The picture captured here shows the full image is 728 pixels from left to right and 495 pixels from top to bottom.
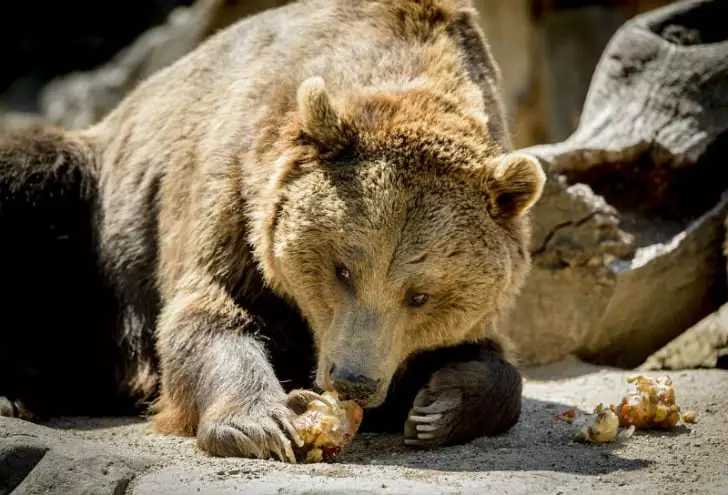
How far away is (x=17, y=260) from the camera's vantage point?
5.84m

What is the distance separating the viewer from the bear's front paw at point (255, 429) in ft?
13.3

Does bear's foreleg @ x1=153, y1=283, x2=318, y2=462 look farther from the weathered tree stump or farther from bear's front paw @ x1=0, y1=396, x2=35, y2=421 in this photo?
the weathered tree stump

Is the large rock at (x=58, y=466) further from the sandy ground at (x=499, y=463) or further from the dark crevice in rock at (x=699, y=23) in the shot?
the dark crevice in rock at (x=699, y=23)

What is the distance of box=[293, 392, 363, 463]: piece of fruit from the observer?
4.10m

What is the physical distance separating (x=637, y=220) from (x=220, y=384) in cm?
333

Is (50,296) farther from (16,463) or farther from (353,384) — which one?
(353,384)

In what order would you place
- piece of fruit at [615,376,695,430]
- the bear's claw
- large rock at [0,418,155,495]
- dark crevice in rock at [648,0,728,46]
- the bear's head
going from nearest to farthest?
large rock at [0,418,155,495] → the bear's head → the bear's claw → piece of fruit at [615,376,695,430] → dark crevice in rock at [648,0,728,46]

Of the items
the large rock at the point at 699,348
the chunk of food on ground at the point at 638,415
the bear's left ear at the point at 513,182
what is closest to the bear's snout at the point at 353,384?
the bear's left ear at the point at 513,182

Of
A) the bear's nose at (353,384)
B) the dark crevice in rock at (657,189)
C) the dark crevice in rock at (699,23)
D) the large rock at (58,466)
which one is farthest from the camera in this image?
the dark crevice in rock at (699,23)

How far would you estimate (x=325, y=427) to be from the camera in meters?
4.09

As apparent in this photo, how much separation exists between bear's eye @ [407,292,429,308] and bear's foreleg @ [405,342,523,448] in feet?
1.71

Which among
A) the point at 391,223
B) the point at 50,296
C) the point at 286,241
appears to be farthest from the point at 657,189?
the point at 50,296

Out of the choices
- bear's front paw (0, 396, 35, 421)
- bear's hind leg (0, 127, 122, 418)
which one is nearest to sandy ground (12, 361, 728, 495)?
bear's front paw (0, 396, 35, 421)

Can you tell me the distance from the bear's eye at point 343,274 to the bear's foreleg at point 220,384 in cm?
49
